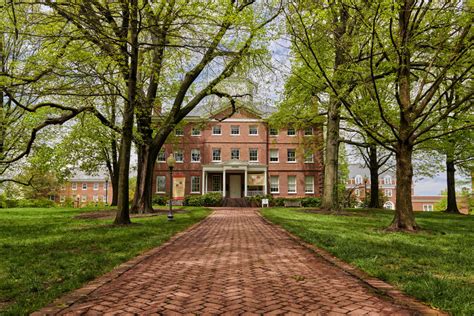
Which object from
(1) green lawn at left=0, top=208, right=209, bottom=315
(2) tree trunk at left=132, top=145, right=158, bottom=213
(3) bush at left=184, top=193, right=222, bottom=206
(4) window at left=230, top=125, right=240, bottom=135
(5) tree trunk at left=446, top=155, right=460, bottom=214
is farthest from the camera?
(4) window at left=230, top=125, right=240, bottom=135

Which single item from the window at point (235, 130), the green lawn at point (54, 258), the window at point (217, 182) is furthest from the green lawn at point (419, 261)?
the window at point (235, 130)

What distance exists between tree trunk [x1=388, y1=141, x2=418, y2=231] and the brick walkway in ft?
15.7

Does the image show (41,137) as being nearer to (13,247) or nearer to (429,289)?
(13,247)

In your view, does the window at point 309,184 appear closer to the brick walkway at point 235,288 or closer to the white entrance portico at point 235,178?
the white entrance portico at point 235,178

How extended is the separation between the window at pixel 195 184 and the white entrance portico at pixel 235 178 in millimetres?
806

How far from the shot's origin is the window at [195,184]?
36562 mm

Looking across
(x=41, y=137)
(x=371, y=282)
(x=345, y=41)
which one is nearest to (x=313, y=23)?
(x=345, y=41)

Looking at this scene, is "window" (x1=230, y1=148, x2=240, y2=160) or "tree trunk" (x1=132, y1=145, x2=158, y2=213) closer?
"tree trunk" (x1=132, y1=145, x2=158, y2=213)

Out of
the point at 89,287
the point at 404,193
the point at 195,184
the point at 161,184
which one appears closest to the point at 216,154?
the point at 195,184

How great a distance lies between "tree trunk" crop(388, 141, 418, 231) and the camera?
1018 cm

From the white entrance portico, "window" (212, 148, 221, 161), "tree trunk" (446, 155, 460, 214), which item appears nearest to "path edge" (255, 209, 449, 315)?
"tree trunk" (446, 155, 460, 214)

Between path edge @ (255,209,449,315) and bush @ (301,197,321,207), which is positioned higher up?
path edge @ (255,209,449,315)

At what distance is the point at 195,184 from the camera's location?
121 feet

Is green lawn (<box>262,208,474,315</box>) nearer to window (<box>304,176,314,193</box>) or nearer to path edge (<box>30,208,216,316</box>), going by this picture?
path edge (<box>30,208,216,316</box>)
